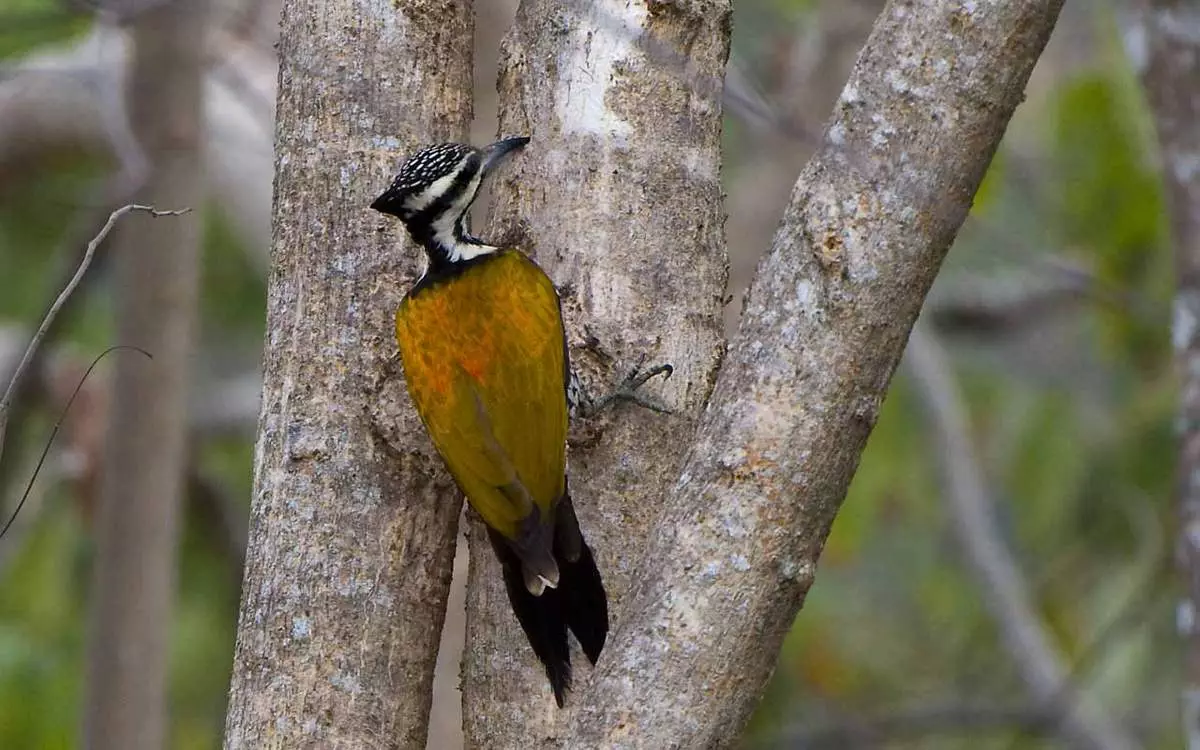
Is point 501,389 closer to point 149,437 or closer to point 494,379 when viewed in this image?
point 494,379

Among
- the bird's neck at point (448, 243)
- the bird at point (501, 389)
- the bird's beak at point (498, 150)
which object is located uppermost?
the bird's beak at point (498, 150)

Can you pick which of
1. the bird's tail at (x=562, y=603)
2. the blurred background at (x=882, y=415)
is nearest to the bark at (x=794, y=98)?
the blurred background at (x=882, y=415)

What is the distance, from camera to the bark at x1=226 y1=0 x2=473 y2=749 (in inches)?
111

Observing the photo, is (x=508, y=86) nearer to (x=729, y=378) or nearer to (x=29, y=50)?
(x=729, y=378)

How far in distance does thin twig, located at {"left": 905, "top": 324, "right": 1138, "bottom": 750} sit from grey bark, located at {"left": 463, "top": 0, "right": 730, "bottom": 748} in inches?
155

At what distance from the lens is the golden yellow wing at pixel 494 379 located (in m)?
3.04

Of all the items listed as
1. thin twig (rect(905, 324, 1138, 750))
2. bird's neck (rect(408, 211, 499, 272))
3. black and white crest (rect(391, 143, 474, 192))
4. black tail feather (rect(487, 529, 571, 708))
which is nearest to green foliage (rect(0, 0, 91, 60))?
bird's neck (rect(408, 211, 499, 272))

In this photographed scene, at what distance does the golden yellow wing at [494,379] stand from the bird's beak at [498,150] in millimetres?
192

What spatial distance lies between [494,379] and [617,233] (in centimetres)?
47

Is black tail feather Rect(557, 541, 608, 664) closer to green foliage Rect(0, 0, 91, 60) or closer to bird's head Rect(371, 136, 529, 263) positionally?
bird's head Rect(371, 136, 529, 263)

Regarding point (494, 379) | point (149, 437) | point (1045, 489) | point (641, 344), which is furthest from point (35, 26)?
point (1045, 489)

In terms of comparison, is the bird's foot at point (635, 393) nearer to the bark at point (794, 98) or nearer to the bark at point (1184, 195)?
the bark at point (1184, 195)

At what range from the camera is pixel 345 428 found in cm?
295

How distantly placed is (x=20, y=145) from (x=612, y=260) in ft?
14.8
